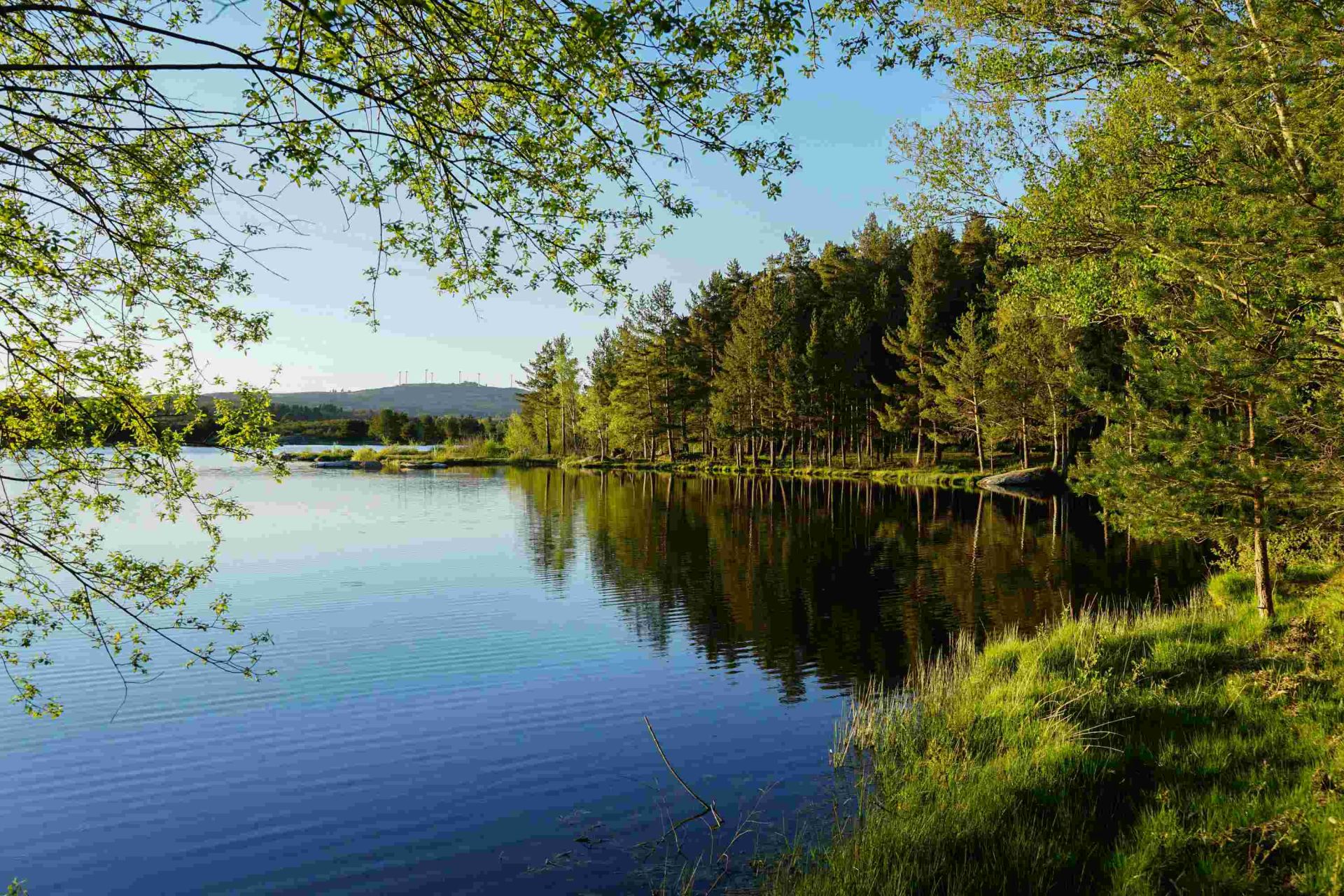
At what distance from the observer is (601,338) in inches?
3740

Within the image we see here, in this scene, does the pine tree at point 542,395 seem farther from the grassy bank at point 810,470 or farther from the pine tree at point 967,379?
the pine tree at point 967,379

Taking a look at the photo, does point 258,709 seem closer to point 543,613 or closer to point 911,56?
point 543,613

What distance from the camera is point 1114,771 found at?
7.47m

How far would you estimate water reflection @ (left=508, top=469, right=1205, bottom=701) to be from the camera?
17031mm

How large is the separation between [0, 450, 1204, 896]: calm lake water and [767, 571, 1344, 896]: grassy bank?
4.57 feet

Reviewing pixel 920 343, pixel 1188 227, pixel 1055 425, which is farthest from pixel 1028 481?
pixel 1188 227

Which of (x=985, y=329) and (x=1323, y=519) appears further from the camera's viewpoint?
(x=985, y=329)

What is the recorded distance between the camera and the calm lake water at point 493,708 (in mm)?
8445

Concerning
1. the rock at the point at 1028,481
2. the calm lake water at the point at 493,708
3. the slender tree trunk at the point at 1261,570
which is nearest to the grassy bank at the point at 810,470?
the rock at the point at 1028,481

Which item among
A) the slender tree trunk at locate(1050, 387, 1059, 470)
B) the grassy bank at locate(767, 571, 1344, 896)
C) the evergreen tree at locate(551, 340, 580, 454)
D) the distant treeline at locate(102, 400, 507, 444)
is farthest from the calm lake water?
the distant treeline at locate(102, 400, 507, 444)

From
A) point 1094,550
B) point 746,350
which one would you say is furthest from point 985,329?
point 1094,550

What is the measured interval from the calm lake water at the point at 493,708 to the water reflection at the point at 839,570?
15 cm

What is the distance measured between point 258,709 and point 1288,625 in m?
15.7

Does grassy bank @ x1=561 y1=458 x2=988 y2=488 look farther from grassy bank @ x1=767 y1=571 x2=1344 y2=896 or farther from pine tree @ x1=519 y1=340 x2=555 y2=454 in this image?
grassy bank @ x1=767 y1=571 x2=1344 y2=896
